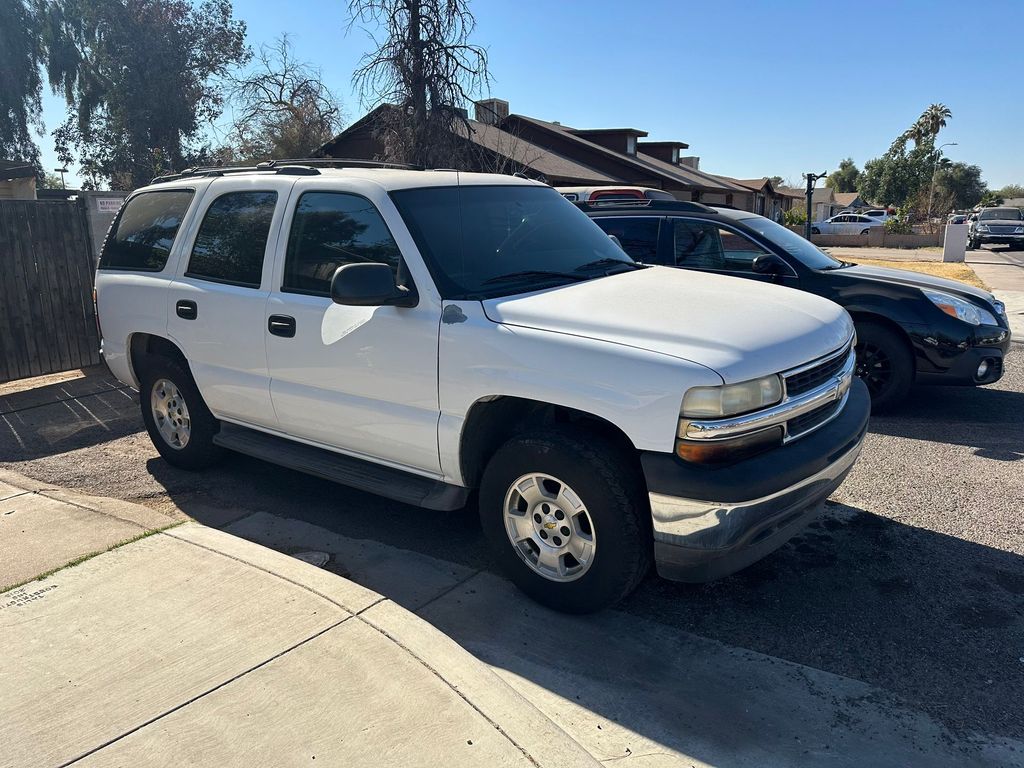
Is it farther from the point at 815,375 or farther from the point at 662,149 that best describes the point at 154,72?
the point at 815,375

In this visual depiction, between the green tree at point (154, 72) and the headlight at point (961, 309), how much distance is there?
1193 inches

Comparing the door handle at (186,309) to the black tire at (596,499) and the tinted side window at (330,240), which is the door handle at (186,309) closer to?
the tinted side window at (330,240)

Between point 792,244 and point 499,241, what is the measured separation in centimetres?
425

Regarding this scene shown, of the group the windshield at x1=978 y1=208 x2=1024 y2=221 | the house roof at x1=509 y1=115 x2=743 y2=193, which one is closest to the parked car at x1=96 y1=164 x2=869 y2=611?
the house roof at x1=509 y1=115 x2=743 y2=193

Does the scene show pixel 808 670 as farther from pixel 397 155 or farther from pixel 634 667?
pixel 397 155

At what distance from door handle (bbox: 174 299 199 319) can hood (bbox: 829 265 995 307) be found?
5.41 meters

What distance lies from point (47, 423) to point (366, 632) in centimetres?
530

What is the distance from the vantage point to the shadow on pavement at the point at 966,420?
6184 mm

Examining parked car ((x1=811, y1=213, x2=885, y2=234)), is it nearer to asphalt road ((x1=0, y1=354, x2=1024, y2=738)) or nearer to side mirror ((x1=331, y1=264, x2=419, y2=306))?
asphalt road ((x1=0, y1=354, x2=1024, y2=738))

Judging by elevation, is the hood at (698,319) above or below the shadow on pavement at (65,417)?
above

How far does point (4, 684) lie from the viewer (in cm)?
298

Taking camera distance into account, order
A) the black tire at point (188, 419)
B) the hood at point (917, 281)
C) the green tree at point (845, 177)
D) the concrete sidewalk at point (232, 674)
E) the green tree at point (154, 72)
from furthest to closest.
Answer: the green tree at point (845, 177) < the green tree at point (154, 72) < the hood at point (917, 281) < the black tire at point (188, 419) < the concrete sidewalk at point (232, 674)

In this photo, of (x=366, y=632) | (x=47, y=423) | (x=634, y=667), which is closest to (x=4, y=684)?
(x=366, y=632)

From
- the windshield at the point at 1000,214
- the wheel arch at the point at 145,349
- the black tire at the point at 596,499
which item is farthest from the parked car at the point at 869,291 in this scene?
the windshield at the point at 1000,214
